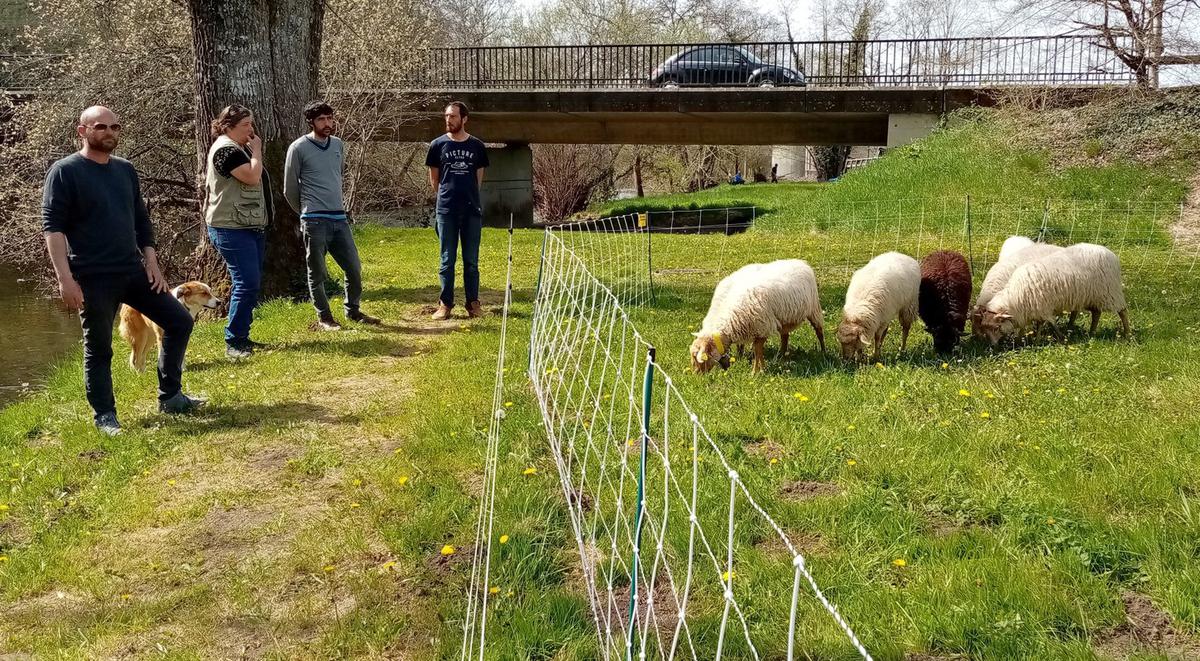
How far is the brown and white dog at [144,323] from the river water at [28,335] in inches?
102

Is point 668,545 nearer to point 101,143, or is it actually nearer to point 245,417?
point 245,417

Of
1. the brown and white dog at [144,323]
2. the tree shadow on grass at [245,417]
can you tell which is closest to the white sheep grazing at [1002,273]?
the tree shadow on grass at [245,417]

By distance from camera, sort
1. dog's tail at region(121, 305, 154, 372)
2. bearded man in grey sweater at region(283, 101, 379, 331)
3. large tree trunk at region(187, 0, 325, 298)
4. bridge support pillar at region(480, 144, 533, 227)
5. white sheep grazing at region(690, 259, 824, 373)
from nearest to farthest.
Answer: white sheep grazing at region(690, 259, 824, 373) < dog's tail at region(121, 305, 154, 372) < bearded man in grey sweater at region(283, 101, 379, 331) < large tree trunk at region(187, 0, 325, 298) < bridge support pillar at region(480, 144, 533, 227)

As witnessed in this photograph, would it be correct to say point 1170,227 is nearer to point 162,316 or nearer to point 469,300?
point 469,300

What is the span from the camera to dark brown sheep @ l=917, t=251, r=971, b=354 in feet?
24.8

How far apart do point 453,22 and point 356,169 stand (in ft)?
84.0

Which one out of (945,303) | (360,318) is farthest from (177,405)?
(945,303)

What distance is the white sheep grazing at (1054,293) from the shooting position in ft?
24.4

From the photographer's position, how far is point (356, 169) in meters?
18.7

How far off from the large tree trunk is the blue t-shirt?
1751mm

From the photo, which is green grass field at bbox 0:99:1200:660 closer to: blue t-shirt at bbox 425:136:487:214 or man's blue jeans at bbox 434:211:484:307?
man's blue jeans at bbox 434:211:484:307

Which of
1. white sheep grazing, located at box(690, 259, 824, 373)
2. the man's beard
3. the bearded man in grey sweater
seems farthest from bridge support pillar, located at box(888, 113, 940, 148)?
the man's beard

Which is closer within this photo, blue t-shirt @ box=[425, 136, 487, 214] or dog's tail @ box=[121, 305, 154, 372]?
dog's tail @ box=[121, 305, 154, 372]

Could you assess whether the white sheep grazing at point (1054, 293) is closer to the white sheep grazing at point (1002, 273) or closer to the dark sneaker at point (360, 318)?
the white sheep grazing at point (1002, 273)
